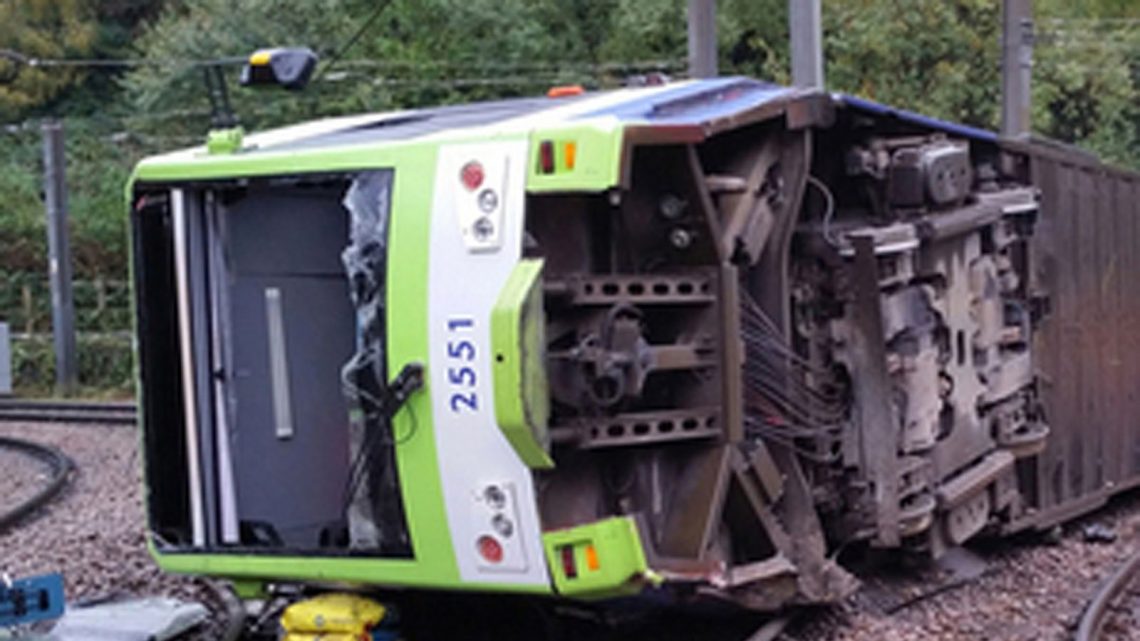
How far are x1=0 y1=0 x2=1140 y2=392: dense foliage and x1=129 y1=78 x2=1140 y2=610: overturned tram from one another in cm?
2010

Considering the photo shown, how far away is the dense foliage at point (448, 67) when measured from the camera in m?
28.3

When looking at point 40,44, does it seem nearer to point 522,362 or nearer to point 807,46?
point 807,46

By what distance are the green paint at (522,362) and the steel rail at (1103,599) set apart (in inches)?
115

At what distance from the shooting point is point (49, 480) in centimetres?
1343

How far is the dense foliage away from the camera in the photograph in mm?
28328

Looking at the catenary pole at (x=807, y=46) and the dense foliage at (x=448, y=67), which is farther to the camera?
the dense foliage at (x=448, y=67)

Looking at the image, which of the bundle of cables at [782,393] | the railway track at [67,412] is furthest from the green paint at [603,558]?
the railway track at [67,412]

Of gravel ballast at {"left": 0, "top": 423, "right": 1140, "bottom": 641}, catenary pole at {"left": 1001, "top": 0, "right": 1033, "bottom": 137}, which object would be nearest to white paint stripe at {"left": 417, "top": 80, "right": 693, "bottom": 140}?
gravel ballast at {"left": 0, "top": 423, "right": 1140, "bottom": 641}

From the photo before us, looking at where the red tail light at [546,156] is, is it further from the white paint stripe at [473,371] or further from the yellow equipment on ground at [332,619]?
the yellow equipment on ground at [332,619]

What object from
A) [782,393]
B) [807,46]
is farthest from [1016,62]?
[782,393]

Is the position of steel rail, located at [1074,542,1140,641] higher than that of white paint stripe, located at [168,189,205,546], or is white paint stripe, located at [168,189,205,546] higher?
white paint stripe, located at [168,189,205,546]

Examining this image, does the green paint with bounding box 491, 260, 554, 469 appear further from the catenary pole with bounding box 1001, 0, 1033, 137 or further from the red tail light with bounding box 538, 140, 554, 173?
the catenary pole with bounding box 1001, 0, 1033, 137

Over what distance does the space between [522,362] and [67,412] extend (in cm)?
1537

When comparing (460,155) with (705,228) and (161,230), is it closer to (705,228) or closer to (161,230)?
(705,228)
